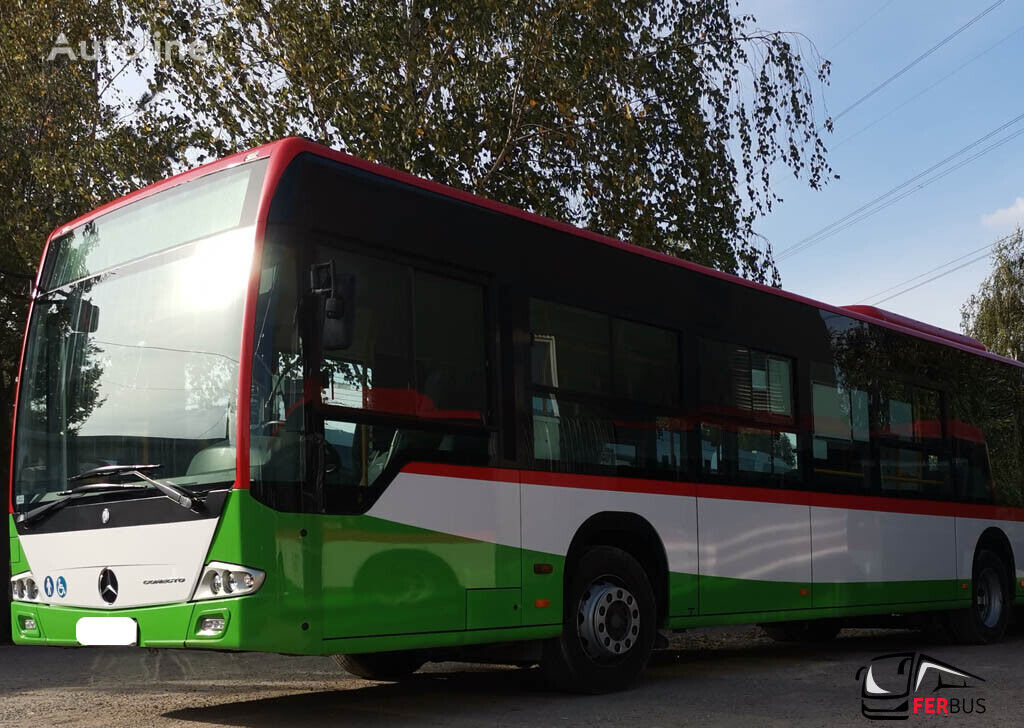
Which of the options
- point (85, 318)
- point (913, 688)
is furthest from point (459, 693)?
point (85, 318)

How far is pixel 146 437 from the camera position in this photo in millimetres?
6645

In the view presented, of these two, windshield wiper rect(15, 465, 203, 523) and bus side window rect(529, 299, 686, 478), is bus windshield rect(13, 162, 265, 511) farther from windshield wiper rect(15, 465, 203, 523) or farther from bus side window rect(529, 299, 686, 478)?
bus side window rect(529, 299, 686, 478)

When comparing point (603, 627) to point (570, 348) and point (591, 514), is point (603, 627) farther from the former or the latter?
point (570, 348)

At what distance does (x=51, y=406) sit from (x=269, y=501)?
6.70ft

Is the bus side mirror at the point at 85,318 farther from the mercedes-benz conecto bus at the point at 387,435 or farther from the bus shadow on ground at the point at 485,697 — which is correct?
the bus shadow on ground at the point at 485,697

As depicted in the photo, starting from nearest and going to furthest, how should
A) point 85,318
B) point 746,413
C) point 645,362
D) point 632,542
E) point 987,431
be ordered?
point 85,318, point 632,542, point 645,362, point 746,413, point 987,431

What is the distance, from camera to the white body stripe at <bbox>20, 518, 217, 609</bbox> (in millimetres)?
6316

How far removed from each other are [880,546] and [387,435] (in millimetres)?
6446

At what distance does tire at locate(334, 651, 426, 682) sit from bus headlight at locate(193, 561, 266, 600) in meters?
3.03

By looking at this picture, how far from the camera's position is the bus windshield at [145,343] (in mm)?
6469

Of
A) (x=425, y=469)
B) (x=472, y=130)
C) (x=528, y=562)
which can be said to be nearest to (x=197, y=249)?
(x=425, y=469)

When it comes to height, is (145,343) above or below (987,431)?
above

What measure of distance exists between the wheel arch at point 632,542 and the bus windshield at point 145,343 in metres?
2.85

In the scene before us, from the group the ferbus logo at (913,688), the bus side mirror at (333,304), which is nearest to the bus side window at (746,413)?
the ferbus logo at (913,688)
